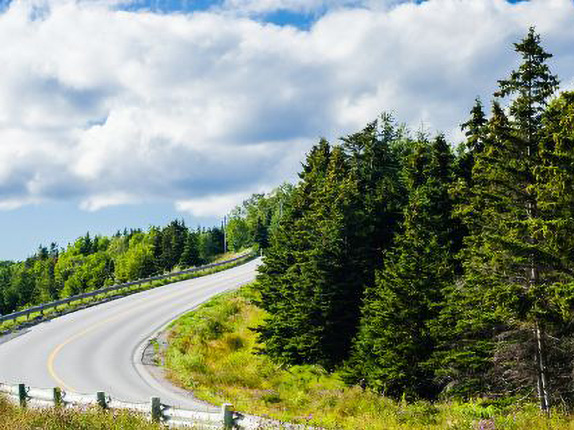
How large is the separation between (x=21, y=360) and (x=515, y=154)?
916 inches

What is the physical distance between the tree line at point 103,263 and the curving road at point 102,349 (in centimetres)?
5038

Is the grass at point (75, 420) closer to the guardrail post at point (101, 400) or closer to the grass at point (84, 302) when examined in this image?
the guardrail post at point (101, 400)

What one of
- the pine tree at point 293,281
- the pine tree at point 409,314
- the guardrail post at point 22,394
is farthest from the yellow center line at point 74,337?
the pine tree at point 409,314

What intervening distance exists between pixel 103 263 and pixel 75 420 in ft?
476

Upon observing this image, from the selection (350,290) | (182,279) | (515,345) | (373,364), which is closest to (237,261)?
(182,279)

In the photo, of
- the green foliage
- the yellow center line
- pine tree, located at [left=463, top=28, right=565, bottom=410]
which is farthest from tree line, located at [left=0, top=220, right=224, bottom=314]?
pine tree, located at [left=463, top=28, right=565, bottom=410]

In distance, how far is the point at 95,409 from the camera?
498 inches

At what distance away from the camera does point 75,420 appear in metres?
11.8

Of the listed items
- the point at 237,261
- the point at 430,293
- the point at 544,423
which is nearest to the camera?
the point at 544,423

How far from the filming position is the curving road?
2156 cm

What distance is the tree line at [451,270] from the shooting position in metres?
17.6

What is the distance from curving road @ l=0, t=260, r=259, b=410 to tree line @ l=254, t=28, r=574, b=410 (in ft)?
25.3

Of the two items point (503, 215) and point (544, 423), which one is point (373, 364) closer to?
point (503, 215)

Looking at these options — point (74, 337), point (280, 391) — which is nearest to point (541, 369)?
point (280, 391)
